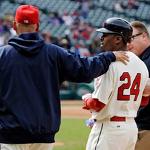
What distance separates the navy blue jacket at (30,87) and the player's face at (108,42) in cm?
50

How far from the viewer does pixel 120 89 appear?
4672 mm

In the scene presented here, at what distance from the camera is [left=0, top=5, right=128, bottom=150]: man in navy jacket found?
416 centimetres

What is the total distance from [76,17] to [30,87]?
23.3m

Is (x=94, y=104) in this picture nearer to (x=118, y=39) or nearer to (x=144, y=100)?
(x=118, y=39)

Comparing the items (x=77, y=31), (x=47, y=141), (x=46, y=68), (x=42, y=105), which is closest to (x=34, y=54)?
(x=46, y=68)

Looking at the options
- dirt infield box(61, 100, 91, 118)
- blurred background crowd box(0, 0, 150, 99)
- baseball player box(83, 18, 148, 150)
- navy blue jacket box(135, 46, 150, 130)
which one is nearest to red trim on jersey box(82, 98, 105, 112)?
baseball player box(83, 18, 148, 150)

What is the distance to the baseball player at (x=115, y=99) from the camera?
463cm

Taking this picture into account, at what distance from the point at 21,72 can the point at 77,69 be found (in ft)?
1.52

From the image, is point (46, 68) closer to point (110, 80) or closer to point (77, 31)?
point (110, 80)

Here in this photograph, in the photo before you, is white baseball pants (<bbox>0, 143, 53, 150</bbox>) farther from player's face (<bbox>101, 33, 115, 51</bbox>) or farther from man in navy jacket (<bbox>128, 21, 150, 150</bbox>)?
man in navy jacket (<bbox>128, 21, 150, 150</bbox>)

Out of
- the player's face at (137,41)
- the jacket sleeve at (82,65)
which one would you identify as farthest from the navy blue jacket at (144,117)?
the jacket sleeve at (82,65)

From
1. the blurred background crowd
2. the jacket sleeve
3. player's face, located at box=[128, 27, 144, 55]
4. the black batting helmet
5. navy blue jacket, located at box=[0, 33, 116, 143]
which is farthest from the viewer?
the blurred background crowd

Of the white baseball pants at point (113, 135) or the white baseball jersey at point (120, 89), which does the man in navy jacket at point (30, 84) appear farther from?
the white baseball pants at point (113, 135)

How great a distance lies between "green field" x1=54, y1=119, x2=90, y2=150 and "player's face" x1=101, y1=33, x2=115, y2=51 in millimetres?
5250
